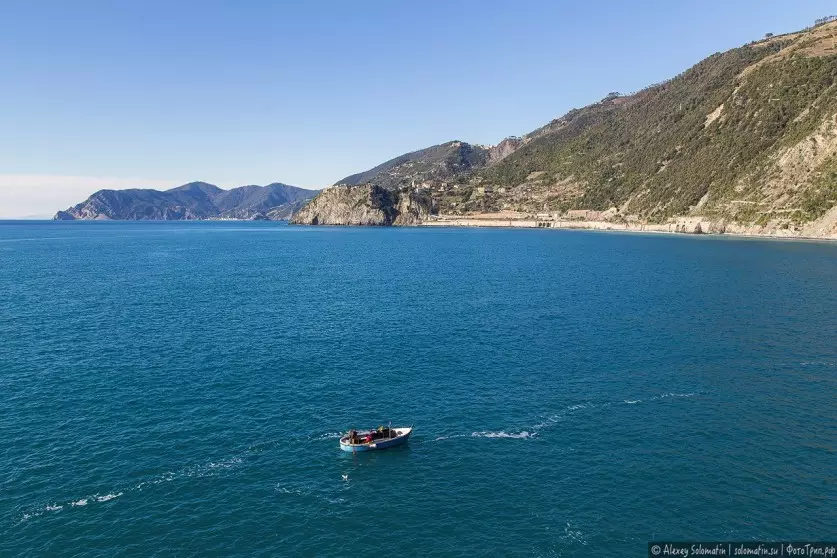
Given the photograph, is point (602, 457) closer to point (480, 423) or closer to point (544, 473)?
point (544, 473)

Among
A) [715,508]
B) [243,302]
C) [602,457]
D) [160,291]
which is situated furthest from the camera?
[160,291]

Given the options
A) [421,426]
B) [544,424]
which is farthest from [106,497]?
[544,424]

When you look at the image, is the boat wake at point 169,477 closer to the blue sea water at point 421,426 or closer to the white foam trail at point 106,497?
the white foam trail at point 106,497

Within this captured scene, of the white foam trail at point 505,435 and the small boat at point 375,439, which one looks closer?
the small boat at point 375,439

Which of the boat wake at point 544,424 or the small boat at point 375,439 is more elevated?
the small boat at point 375,439

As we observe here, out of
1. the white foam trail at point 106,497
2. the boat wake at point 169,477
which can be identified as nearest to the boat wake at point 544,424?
the boat wake at point 169,477

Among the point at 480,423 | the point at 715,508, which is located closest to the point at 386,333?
the point at 480,423
